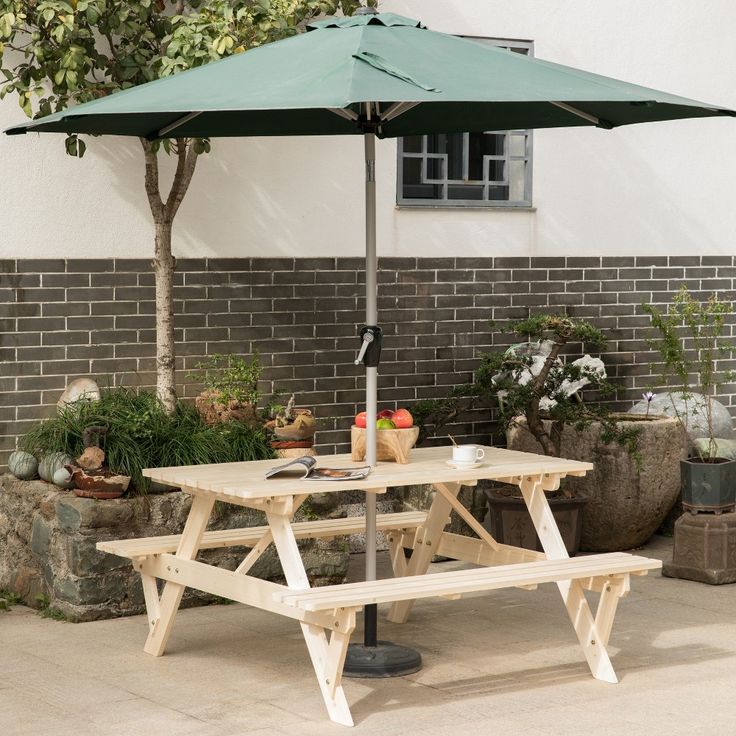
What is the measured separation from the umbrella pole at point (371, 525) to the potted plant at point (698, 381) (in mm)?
2410

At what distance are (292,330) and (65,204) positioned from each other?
1.45 metres

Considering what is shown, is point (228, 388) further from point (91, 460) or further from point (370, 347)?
point (370, 347)

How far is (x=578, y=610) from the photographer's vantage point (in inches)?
222

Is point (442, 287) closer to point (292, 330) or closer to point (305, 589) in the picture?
point (292, 330)

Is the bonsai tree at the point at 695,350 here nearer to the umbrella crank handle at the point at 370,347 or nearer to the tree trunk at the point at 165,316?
the tree trunk at the point at 165,316

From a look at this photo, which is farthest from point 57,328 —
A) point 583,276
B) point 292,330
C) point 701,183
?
point 701,183

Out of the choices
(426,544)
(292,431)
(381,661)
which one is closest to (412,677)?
(381,661)

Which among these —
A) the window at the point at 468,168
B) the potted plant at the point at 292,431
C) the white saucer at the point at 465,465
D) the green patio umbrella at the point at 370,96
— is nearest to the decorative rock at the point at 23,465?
the potted plant at the point at 292,431

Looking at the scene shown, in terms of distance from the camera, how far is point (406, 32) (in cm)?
528

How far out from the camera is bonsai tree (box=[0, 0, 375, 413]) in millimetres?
6512

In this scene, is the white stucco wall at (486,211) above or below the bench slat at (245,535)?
above

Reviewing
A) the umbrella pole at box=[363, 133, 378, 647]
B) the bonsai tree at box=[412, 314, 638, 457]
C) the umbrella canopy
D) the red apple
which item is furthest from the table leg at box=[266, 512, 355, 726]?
the bonsai tree at box=[412, 314, 638, 457]

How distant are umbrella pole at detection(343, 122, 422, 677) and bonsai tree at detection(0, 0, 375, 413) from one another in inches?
50.5

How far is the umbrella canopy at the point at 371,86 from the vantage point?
4.64m
